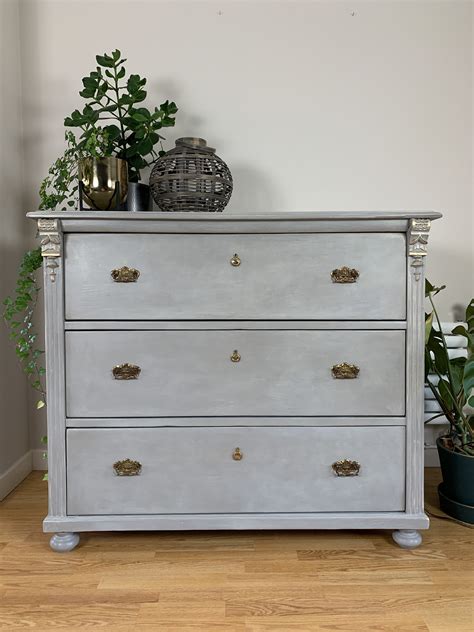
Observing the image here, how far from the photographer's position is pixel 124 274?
1564 mm

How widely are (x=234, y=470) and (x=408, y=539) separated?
23.7 inches

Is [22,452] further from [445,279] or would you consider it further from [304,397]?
[445,279]

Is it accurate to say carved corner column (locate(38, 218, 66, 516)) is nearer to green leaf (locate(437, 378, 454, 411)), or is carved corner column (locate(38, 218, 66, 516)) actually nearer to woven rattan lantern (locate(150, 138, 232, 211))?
woven rattan lantern (locate(150, 138, 232, 211))

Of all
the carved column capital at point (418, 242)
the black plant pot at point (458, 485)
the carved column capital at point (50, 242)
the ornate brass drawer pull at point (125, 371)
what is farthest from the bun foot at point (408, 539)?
the carved column capital at point (50, 242)

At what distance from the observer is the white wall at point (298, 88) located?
84.2 inches

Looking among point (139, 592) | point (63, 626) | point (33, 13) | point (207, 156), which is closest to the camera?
point (63, 626)

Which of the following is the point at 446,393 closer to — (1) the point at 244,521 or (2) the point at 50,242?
(1) the point at 244,521

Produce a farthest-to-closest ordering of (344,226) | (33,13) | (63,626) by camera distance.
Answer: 1. (33,13)
2. (344,226)
3. (63,626)

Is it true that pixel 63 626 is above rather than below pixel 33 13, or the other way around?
below

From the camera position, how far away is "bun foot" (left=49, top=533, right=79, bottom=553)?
63.3 inches

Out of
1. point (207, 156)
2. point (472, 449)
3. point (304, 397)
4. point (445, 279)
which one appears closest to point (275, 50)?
point (207, 156)

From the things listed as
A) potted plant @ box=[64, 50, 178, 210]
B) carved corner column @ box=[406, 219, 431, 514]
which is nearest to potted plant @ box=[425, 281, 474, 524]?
carved corner column @ box=[406, 219, 431, 514]

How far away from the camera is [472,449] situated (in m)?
1.83

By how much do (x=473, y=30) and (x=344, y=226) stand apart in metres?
A: 1.29
